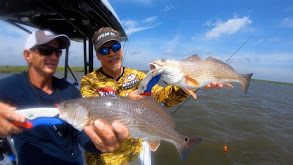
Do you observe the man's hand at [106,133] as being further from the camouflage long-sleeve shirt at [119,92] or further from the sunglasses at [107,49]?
the sunglasses at [107,49]

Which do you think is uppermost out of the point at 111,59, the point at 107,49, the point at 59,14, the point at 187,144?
the point at 59,14

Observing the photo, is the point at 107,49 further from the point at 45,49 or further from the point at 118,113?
the point at 118,113

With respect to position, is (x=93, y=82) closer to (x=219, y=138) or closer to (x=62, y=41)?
(x=62, y=41)

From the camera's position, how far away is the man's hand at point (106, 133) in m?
1.78

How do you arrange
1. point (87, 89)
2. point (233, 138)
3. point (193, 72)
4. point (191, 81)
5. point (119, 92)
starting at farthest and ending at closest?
point (233, 138)
point (119, 92)
point (87, 89)
point (193, 72)
point (191, 81)

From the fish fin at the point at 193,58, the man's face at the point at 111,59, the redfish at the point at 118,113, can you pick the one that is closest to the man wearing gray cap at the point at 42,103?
the redfish at the point at 118,113

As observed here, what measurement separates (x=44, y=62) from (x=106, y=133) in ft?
5.19

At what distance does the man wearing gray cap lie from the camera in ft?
6.90

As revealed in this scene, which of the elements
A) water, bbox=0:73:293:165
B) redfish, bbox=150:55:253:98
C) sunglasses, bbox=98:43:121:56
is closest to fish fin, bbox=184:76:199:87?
redfish, bbox=150:55:253:98

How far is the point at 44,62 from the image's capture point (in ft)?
7.53

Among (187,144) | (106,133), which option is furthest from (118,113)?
(187,144)

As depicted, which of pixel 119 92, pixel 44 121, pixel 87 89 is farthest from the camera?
pixel 119 92

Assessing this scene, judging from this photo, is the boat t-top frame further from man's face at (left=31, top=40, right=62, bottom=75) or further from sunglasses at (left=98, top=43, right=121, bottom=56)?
man's face at (left=31, top=40, right=62, bottom=75)

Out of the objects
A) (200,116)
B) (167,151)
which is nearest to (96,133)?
(167,151)
